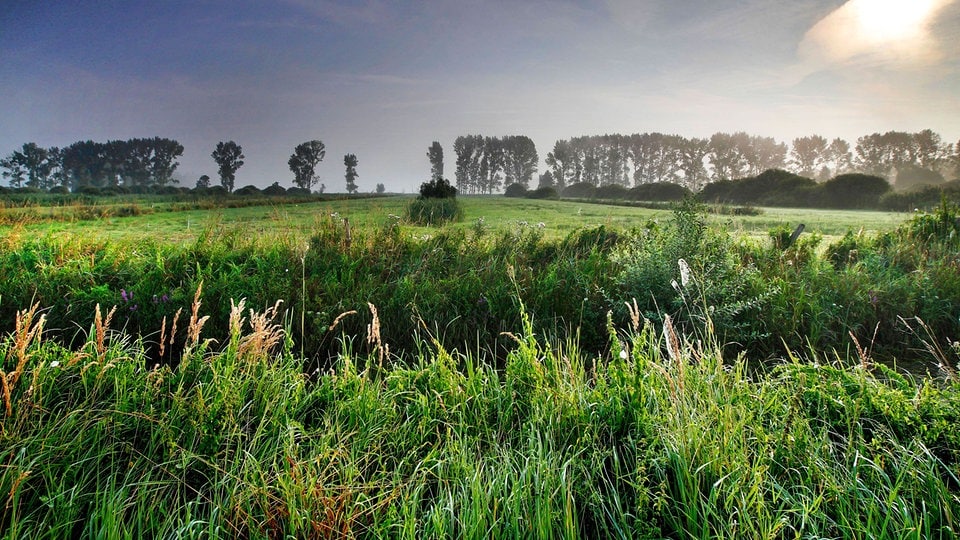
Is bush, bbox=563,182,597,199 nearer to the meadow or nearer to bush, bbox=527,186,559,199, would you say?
bush, bbox=527,186,559,199

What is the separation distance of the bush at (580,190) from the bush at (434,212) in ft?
110

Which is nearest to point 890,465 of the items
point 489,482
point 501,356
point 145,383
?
point 489,482

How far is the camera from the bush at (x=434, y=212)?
37.6 ft

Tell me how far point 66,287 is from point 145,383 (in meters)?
4.47

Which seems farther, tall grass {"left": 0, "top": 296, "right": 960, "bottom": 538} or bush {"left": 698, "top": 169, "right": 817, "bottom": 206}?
bush {"left": 698, "top": 169, "right": 817, "bottom": 206}

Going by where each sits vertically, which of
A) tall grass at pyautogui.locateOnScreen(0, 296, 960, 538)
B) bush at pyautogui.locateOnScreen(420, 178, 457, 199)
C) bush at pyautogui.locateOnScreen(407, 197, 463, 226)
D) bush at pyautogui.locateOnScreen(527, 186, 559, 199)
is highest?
bush at pyautogui.locateOnScreen(527, 186, 559, 199)

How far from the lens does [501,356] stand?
551cm

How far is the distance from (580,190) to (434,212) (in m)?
38.9

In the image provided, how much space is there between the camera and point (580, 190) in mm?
49031

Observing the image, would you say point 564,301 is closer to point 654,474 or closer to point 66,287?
point 654,474

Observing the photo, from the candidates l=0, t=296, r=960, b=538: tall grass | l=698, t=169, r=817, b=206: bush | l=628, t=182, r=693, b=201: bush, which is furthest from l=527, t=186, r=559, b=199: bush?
l=0, t=296, r=960, b=538: tall grass

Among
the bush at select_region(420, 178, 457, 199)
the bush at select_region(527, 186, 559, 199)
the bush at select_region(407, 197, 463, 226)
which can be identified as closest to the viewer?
the bush at select_region(407, 197, 463, 226)

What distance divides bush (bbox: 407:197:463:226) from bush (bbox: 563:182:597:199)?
3348 centimetres

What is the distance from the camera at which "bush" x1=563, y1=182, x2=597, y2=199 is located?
46.4 m
